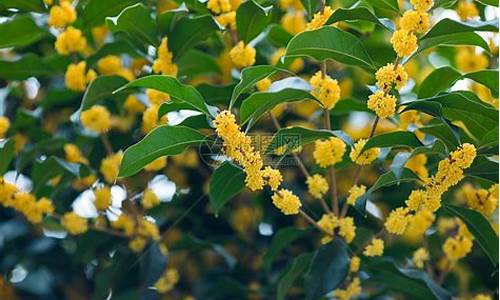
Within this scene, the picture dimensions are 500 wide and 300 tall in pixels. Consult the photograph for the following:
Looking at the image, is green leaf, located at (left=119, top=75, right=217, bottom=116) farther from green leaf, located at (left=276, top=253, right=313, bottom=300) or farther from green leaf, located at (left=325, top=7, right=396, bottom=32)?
green leaf, located at (left=276, top=253, right=313, bottom=300)

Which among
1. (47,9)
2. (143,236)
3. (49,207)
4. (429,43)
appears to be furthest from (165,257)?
(429,43)

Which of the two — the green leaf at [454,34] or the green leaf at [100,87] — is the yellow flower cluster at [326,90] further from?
the green leaf at [100,87]

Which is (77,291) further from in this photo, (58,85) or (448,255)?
(448,255)

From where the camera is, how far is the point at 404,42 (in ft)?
3.15

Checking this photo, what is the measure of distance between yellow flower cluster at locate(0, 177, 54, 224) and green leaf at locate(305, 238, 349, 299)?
18.1 inches

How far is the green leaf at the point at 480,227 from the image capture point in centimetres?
115

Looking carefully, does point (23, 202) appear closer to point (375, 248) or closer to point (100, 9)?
point (100, 9)

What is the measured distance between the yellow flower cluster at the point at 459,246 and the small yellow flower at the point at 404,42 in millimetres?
410

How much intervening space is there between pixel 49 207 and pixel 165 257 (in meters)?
0.21

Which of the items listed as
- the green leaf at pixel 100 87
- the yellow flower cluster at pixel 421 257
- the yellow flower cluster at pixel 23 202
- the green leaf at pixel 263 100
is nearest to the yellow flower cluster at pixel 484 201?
the yellow flower cluster at pixel 421 257

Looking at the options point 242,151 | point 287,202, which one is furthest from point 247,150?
point 287,202

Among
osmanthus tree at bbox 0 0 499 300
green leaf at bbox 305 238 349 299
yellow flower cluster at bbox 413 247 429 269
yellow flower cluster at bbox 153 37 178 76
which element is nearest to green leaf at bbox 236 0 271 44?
osmanthus tree at bbox 0 0 499 300

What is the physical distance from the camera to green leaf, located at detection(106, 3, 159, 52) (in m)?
1.15

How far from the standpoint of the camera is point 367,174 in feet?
5.33
